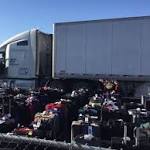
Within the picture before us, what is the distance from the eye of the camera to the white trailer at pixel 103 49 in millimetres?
22234

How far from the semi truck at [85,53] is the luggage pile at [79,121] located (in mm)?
4764

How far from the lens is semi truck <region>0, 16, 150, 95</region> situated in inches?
879

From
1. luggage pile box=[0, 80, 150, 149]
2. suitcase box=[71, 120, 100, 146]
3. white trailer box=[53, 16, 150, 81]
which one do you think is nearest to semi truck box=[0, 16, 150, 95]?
white trailer box=[53, 16, 150, 81]

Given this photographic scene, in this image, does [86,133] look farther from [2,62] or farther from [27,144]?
[2,62]

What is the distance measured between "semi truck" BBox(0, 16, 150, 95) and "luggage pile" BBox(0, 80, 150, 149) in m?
4.76

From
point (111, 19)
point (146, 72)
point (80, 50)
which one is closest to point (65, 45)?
point (80, 50)

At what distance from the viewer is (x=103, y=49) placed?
23.4m

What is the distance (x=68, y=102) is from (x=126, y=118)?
267cm

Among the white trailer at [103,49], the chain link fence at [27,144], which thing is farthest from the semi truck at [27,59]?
the chain link fence at [27,144]

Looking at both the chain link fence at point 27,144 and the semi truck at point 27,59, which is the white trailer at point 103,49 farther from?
the chain link fence at point 27,144

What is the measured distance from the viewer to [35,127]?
13312 millimetres

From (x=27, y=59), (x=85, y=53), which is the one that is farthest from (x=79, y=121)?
(x=27, y=59)

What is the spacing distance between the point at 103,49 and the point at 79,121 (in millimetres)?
10880

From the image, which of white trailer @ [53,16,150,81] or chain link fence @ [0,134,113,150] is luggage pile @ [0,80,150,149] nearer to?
chain link fence @ [0,134,113,150]
